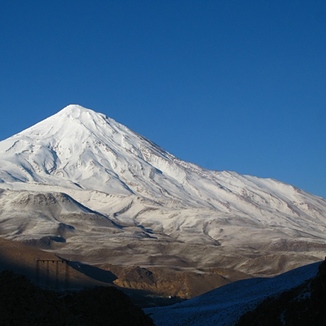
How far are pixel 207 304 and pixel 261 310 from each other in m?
A: 13.3

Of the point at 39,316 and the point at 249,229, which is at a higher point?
the point at 249,229

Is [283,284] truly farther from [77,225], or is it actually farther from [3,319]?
[77,225]

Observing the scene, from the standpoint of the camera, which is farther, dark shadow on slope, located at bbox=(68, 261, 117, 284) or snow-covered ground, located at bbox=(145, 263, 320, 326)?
dark shadow on slope, located at bbox=(68, 261, 117, 284)

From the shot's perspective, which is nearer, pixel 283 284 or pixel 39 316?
pixel 39 316

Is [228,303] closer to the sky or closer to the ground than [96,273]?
closer to the ground

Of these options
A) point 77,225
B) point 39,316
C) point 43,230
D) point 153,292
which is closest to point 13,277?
point 39,316

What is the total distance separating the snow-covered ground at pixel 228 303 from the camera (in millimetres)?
36013

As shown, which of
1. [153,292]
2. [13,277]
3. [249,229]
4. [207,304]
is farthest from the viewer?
[249,229]

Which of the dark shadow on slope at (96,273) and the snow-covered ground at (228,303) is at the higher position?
the dark shadow on slope at (96,273)

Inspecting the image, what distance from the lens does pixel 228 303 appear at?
1617 inches

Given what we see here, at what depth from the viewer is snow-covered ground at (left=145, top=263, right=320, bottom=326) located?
36.0 m

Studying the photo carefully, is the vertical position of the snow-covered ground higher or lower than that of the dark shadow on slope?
lower

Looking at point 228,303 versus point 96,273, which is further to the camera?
point 96,273

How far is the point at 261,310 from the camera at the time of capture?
30688 millimetres
